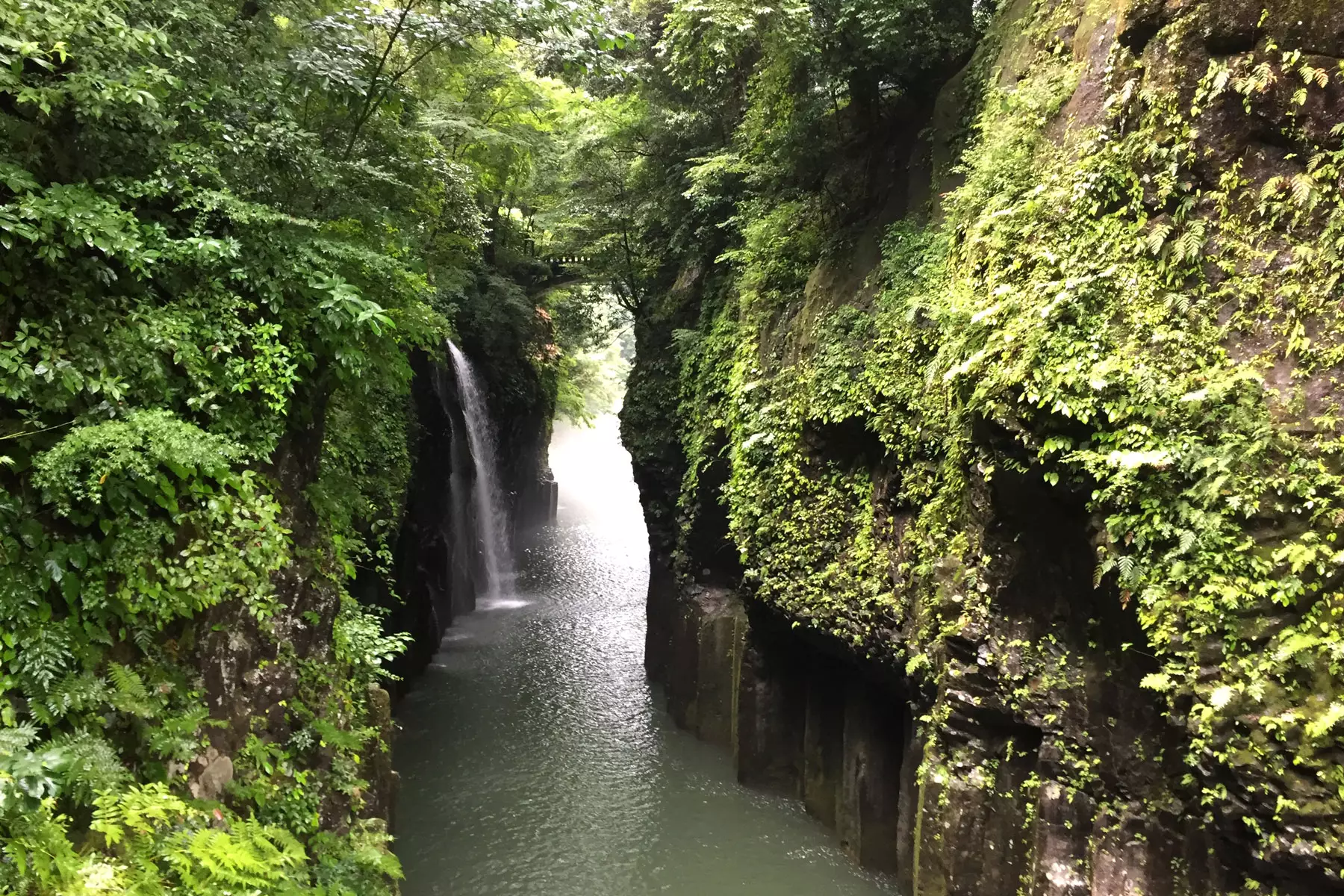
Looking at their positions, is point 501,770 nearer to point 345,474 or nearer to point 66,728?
point 345,474

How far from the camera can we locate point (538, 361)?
80.1 feet

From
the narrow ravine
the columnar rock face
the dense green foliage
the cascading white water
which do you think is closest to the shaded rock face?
the columnar rock face

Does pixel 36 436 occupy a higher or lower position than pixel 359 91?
lower

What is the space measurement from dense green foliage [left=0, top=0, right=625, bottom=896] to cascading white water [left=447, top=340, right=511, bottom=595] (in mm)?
12417

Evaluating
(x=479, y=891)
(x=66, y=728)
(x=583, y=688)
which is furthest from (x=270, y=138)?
(x=583, y=688)

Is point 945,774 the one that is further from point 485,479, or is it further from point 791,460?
point 485,479

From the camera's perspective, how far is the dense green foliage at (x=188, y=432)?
4.32 metres

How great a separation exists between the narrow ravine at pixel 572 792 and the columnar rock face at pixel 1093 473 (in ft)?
4.32

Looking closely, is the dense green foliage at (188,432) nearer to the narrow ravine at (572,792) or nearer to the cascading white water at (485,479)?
the narrow ravine at (572,792)

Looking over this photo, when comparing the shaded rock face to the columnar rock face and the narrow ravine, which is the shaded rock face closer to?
the columnar rock face

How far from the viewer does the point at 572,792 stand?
11742 millimetres

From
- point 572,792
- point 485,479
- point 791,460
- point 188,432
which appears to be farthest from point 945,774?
point 485,479

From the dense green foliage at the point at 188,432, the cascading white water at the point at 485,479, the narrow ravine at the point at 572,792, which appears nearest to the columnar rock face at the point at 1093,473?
the narrow ravine at the point at 572,792

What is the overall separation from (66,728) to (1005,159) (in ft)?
30.8
